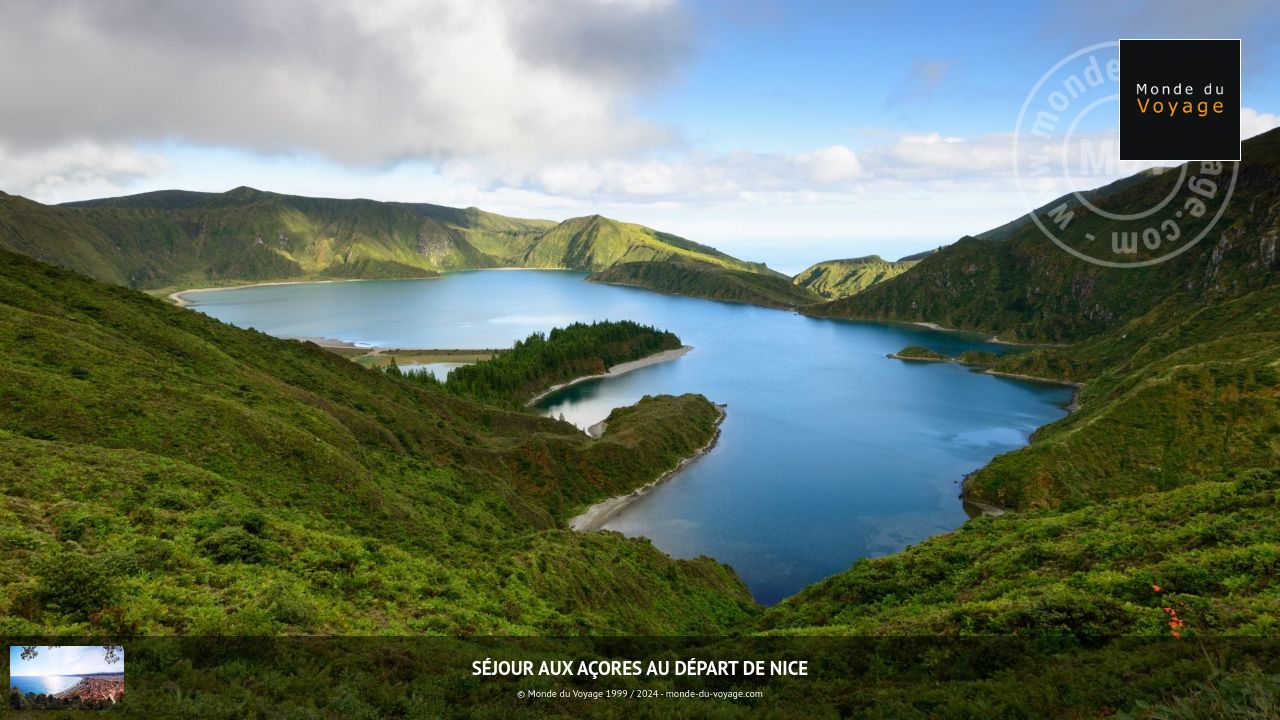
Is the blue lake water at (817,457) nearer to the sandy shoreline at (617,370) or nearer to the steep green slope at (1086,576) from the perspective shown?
the sandy shoreline at (617,370)

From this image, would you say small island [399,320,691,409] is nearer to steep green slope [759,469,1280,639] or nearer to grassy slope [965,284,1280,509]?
steep green slope [759,469,1280,639]

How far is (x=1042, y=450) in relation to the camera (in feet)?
253

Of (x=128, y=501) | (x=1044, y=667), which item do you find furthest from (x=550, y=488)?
(x=1044, y=667)

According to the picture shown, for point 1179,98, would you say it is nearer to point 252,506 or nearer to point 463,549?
point 463,549

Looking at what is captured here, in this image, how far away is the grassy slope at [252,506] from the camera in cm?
1888

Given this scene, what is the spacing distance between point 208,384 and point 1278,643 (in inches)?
2416

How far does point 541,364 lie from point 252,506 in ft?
407

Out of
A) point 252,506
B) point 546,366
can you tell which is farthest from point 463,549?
point 546,366

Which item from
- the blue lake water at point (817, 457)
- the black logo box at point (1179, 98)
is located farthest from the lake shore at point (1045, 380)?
the black logo box at point (1179, 98)

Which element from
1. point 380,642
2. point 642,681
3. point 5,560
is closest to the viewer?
point 5,560

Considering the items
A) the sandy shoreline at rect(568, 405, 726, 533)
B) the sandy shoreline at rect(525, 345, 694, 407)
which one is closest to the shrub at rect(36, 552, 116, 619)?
the sandy shoreline at rect(568, 405, 726, 533)

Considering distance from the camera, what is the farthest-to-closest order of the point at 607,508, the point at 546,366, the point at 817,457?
1. the point at 546,366
2. the point at 817,457
3. the point at 607,508

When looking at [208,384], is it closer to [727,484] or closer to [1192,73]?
[727,484]

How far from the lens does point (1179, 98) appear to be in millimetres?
45094
